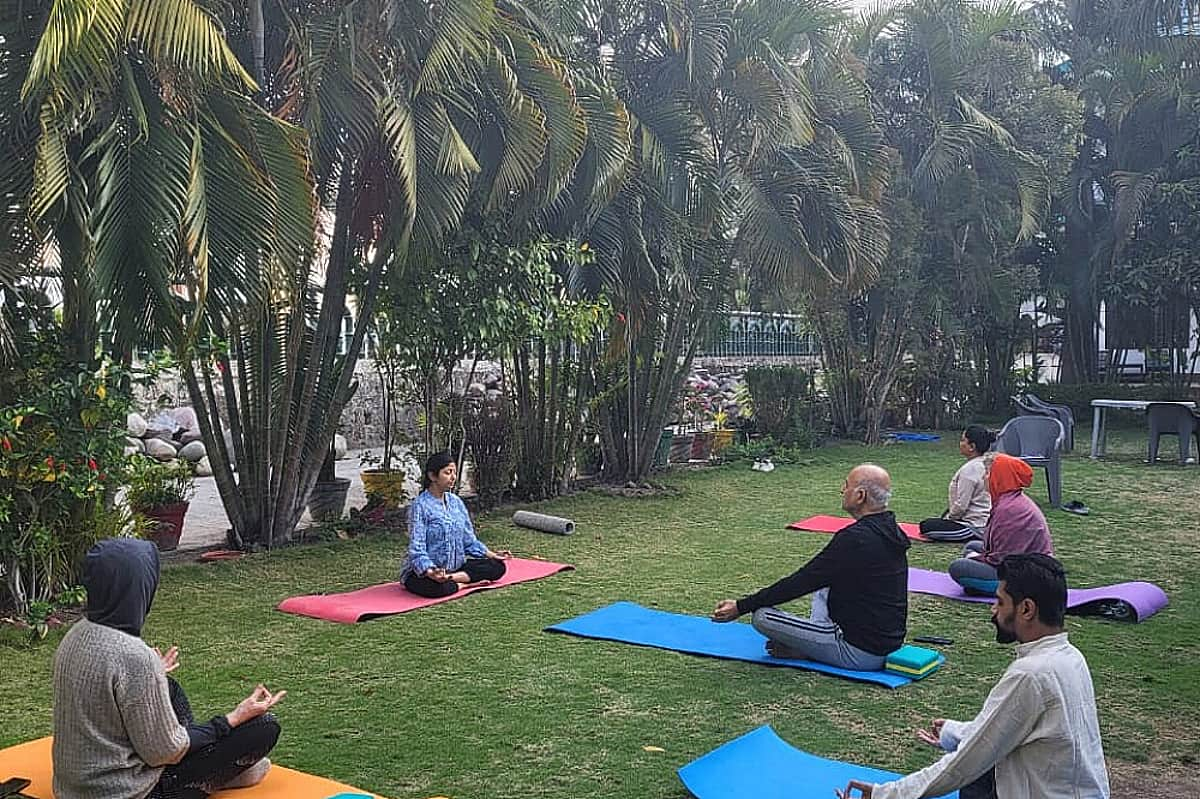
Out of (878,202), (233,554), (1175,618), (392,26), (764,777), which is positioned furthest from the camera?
(878,202)

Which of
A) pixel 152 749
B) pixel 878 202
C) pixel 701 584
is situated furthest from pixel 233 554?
pixel 878 202

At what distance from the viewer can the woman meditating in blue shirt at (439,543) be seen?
23.6 feet

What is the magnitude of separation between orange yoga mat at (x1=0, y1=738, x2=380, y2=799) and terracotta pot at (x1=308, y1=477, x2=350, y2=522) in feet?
18.5

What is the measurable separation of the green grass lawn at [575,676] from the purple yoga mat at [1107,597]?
0.37ft

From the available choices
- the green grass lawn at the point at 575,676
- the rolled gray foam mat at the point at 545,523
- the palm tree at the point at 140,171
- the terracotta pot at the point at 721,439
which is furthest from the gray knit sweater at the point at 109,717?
the terracotta pot at the point at 721,439

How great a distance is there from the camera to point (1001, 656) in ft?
19.5

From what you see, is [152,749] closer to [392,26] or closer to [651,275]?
[392,26]

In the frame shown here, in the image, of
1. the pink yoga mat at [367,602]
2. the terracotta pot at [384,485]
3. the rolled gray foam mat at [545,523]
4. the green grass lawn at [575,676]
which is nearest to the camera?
the green grass lawn at [575,676]

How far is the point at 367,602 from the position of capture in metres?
7.05

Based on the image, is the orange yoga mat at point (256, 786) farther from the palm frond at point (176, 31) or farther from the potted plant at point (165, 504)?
the potted plant at point (165, 504)

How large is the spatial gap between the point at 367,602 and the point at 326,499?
3.30 m

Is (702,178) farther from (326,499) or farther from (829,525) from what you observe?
(326,499)

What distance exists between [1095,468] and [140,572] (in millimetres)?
12690

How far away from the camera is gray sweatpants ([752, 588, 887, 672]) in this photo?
5578mm
